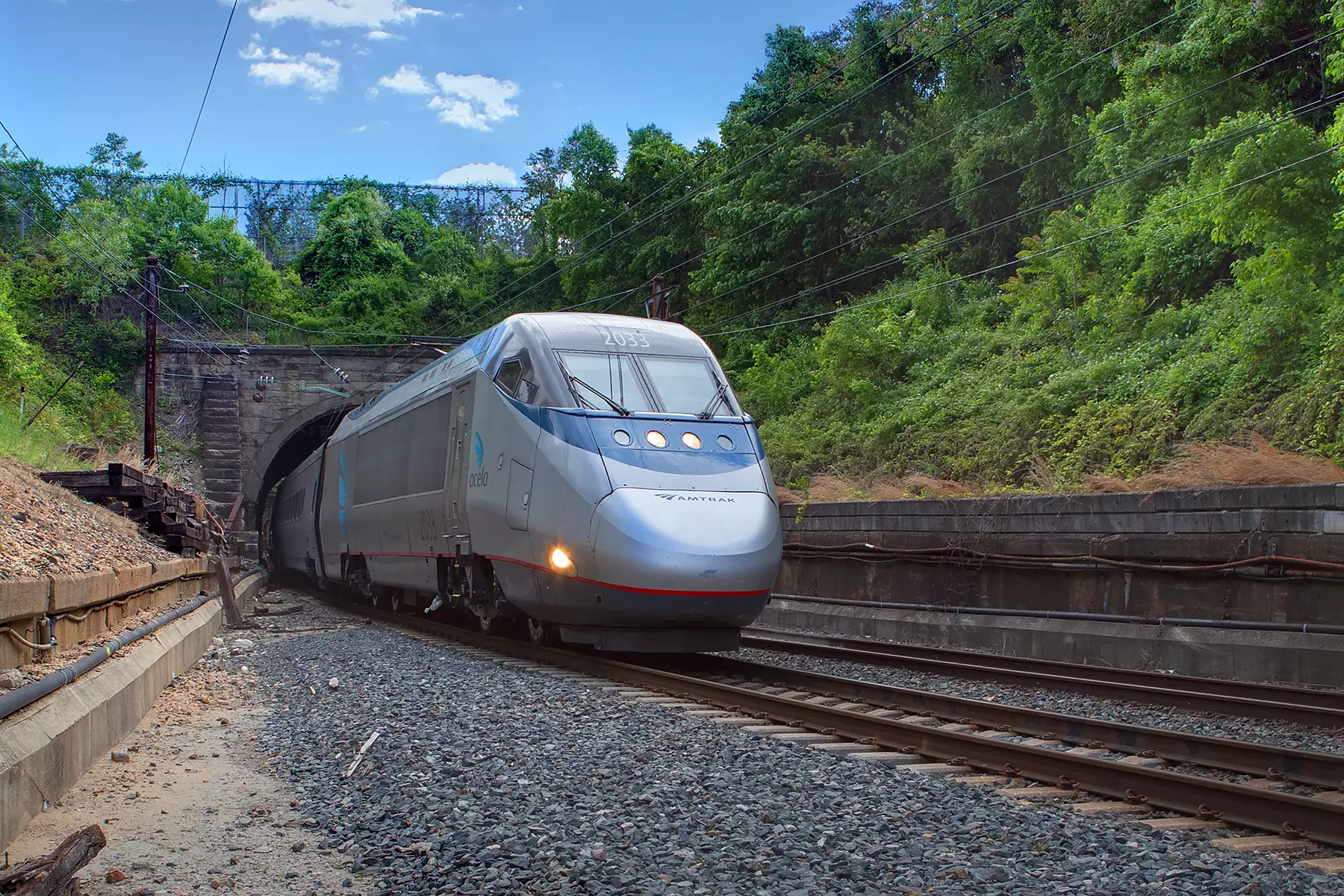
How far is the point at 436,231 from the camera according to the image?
5912cm

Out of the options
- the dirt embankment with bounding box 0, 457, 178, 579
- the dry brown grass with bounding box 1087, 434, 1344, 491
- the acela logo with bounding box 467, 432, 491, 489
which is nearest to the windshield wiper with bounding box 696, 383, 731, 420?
the acela logo with bounding box 467, 432, 491, 489

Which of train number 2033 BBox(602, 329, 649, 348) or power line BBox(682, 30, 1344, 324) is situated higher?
power line BBox(682, 30, 1344, 324)

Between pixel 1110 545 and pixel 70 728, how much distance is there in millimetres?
9318

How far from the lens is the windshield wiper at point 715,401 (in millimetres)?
9812

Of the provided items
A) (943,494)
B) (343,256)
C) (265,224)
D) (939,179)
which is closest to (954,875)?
(943,494)

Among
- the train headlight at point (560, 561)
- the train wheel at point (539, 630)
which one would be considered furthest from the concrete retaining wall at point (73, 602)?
the train wheel at point (539, 630)

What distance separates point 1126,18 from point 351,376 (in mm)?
24045

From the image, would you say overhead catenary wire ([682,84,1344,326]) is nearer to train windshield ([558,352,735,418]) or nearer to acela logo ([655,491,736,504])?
train windshield ([558,352,735,418])

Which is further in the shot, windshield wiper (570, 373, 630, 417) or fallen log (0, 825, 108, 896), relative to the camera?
windshield wiper (570, 373, 630, 417)

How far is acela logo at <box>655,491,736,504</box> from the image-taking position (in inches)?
345

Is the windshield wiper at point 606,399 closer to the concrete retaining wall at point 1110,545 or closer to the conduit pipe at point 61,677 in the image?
the conduit pipe at point 61,677

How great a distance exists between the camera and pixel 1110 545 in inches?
439

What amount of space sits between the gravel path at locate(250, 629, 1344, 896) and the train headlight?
6.64 feet

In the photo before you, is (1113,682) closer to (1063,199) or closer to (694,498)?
(694,498)
